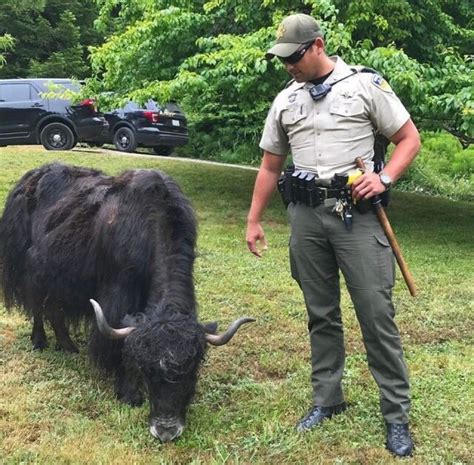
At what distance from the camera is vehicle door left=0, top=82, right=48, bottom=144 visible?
51.6ft

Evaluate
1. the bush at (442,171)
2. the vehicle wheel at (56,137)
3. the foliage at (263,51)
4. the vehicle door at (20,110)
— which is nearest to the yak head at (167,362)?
the foliage at (263,51)

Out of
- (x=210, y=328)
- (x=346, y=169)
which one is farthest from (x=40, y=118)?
(x=346, y=169)

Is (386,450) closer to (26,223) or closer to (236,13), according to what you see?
(26,223)

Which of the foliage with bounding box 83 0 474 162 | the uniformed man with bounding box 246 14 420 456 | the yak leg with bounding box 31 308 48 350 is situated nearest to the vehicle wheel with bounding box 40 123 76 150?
the foliage with bounding box 83 0 474 162

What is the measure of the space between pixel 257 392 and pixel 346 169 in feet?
5.75

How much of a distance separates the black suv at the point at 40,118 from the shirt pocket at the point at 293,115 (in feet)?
40.8

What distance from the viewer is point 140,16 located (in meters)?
13.0

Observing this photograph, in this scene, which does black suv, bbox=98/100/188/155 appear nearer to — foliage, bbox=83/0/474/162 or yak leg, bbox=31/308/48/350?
foliage, bbox=83/0/474/162

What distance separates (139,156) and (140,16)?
12.7 ft

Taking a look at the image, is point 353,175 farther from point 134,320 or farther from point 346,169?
point 134,320

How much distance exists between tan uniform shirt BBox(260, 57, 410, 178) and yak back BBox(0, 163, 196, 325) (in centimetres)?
115

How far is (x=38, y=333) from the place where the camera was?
5645 mm

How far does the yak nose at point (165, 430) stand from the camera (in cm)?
384

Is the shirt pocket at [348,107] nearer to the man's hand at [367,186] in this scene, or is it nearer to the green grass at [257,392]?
the man's hand at [367,186]
